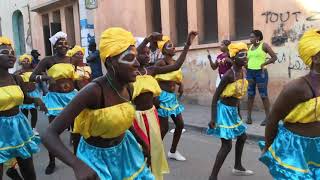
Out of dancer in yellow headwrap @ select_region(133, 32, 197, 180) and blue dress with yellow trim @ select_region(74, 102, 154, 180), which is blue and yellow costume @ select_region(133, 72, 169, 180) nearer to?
dancer in yellow headwrap @ select_region(133, 32, 197, 180)

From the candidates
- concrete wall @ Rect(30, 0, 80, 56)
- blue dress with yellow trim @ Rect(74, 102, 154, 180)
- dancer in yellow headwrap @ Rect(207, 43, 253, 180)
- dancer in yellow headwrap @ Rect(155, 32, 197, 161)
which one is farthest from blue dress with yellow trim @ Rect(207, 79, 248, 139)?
concrete wall @ Rect(30, 0, 80, 56)

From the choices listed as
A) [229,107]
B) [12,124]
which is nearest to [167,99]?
[229,107]

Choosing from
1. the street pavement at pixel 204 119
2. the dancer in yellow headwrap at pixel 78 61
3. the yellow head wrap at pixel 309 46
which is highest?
the yellow head wrap at pixel 309 46

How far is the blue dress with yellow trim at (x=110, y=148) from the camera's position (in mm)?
3234

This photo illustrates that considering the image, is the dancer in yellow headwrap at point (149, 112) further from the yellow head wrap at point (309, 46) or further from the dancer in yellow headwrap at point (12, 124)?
the yellow head wrap at point (309, 46)

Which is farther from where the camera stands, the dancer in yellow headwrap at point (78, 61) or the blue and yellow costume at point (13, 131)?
the dancer in yellow headwrap at point (78, 61)

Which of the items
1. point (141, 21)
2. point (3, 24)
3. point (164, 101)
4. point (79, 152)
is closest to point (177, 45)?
point (141, 21)

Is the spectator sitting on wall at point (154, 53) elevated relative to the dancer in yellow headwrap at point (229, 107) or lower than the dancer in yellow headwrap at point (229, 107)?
elevated

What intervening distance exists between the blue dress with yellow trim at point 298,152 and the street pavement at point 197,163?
2538mm

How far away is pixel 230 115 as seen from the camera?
5.82 meters

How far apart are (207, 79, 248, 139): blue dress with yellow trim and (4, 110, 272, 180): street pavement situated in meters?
0.69

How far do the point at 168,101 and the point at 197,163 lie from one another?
1.04 metres

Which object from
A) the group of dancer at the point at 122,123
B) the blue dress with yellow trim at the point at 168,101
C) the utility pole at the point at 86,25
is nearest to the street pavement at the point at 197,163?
the blue dress with yellow trim at the point at 168,101

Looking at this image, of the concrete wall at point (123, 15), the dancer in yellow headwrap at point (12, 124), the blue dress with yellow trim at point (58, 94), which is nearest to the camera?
the dancer in yellow headwrap at point (12, 124)
